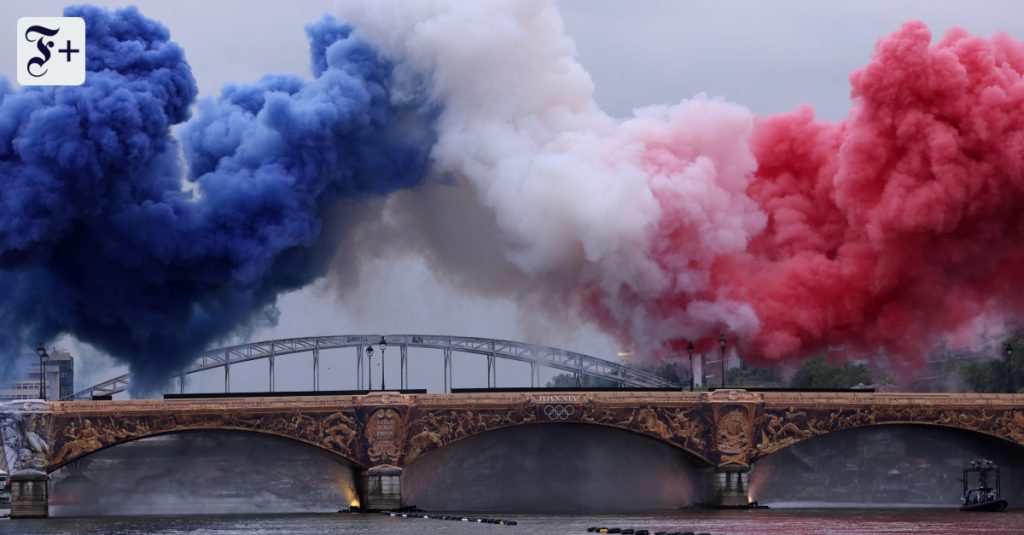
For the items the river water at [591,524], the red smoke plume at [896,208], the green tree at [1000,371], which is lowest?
the river water at [591,524]

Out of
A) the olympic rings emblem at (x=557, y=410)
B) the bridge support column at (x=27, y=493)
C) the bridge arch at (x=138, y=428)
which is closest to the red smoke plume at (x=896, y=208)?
the olympic rings emblem at (x=557, y=410)

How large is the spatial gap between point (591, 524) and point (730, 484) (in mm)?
22691

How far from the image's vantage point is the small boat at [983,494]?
127438 millimetres

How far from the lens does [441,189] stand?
424 ft

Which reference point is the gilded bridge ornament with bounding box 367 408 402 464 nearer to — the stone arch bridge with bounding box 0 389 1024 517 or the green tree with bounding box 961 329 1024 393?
the stone arch bridge with bounding box 0 389 1024 517

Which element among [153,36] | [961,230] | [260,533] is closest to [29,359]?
[153,36]

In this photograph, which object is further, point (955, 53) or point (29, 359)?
point (29, 359)

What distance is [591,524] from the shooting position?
110750mm

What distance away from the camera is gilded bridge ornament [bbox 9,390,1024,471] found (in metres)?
125

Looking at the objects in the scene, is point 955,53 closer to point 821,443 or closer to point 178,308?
point 821,443

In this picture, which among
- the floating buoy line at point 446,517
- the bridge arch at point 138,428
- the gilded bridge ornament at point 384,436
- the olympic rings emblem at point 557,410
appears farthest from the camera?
the olympic rings emblem at point 557,410

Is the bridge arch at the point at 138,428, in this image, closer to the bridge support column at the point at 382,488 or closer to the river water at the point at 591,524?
the river water at the point at 591,524

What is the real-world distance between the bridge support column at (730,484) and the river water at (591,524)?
222 centimetres

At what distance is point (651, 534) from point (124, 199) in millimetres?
44212
